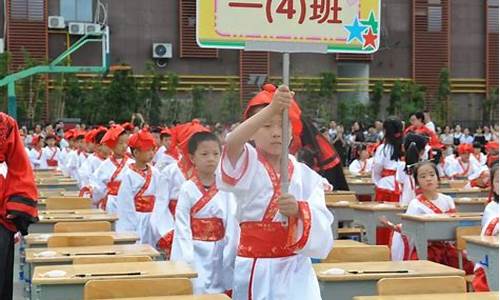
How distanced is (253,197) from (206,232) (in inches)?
69.6

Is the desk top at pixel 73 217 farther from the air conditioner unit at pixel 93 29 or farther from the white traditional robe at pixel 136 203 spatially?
the air conditioner unit at pixel 93 29

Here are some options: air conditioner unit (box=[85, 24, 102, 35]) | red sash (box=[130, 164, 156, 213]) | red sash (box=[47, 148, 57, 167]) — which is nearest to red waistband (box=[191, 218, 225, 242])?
red sash (box=[130, 164, 156, 213])

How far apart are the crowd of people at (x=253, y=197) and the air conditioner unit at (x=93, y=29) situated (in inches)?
832

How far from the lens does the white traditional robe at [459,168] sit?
16084mm

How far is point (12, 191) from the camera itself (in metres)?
5.57

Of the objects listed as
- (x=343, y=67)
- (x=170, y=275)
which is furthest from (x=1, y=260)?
(x=343, y=67)

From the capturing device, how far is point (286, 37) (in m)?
3.66

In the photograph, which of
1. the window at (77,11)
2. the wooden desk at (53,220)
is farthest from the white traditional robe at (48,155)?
the window at (77,11)

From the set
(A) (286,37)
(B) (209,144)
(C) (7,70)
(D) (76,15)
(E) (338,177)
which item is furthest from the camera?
(D) (76,15)

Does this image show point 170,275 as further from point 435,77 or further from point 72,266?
point 435,77

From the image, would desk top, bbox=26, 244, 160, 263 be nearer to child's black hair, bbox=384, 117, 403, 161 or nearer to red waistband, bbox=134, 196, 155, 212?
red waistband, bbox=134, 196, 155, 212

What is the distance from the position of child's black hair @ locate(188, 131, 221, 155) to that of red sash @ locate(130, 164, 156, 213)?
7.35 feet

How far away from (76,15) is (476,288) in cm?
2889

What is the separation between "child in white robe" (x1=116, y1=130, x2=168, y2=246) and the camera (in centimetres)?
841
